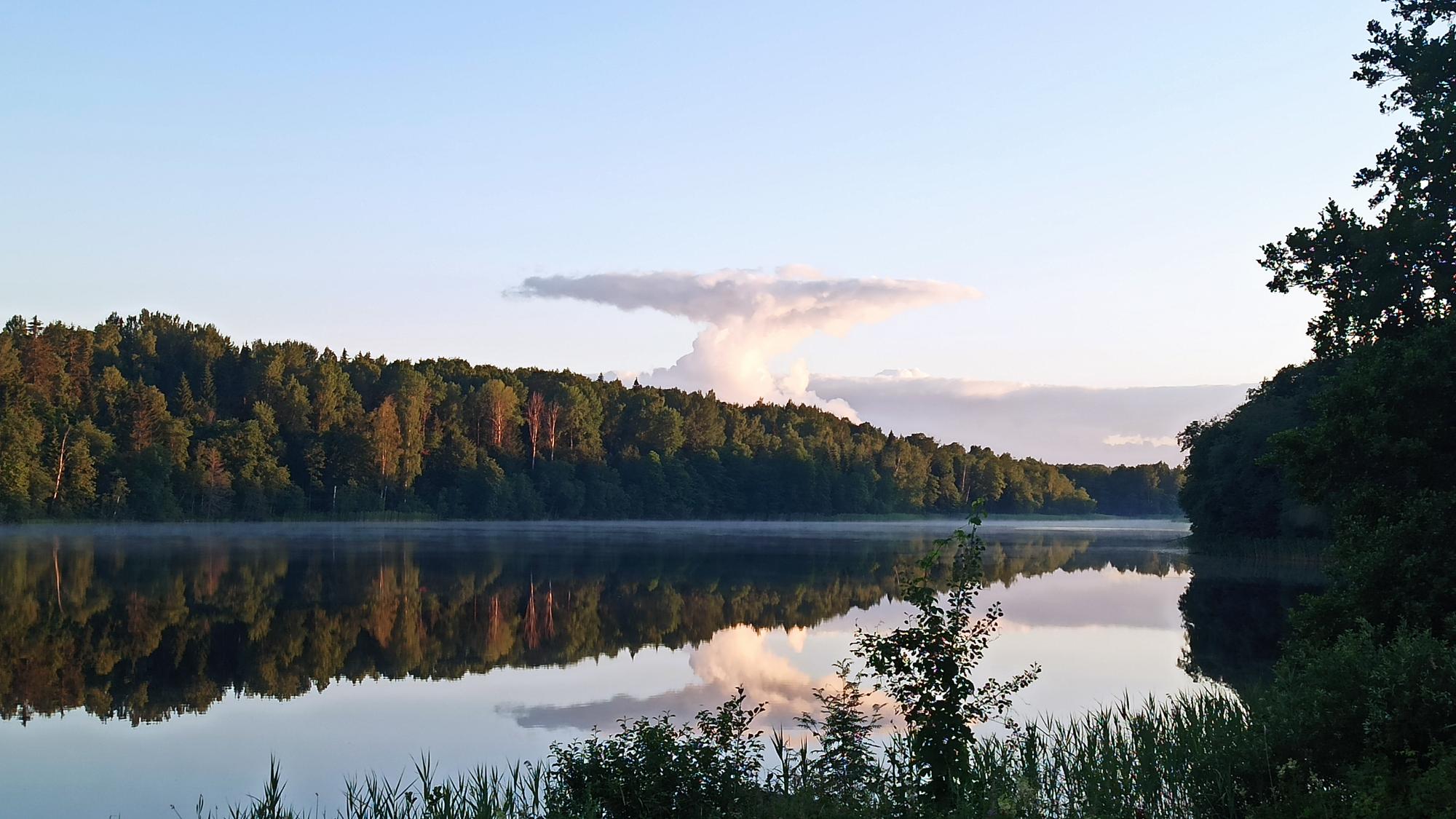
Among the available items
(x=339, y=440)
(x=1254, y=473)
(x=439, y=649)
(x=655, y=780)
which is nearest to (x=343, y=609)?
(x=439, y=649)

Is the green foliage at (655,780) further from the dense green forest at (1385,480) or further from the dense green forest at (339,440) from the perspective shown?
the dense green forest at (339,440)

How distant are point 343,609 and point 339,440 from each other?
3801 inches

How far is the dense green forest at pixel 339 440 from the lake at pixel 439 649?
46190 mm

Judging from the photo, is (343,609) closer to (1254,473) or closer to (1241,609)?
(1241,609)

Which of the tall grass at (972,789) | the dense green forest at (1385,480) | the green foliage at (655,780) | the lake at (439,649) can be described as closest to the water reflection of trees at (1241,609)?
the lake at (439,649)

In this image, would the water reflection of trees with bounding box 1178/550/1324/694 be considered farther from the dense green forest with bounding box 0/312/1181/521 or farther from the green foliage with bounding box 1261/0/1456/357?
the dense green forest with bounding box 0/312/1181/521

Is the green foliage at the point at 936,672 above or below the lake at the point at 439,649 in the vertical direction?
above

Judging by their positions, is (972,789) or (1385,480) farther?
(1385,480)

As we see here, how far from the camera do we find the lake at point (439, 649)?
18094 millimetres

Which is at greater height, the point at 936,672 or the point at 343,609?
the point at 936,672

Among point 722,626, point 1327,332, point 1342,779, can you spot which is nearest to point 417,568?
point 722,626

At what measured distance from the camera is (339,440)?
129 metres

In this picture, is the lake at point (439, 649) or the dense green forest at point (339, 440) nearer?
the lake at point (439, 649)

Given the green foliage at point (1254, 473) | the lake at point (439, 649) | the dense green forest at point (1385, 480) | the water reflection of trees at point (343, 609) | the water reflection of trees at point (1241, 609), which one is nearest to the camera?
the dense green forest at point (1385, 480)
